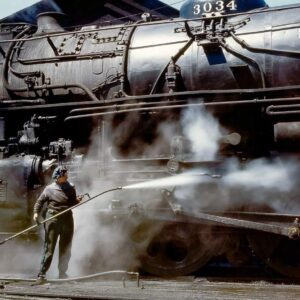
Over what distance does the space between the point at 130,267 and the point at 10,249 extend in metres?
1.83

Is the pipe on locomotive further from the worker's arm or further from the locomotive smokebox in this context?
the worker's arm

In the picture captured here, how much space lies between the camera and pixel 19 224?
645cm

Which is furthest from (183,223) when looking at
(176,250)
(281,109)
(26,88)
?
(26,88)

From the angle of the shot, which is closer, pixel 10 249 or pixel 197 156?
pixel 197 156

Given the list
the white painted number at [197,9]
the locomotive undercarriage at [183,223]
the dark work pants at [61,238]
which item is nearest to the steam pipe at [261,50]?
the locomotive undercarriage at [183,223]

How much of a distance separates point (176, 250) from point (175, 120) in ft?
5.18

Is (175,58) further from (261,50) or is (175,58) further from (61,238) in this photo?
(61,238)

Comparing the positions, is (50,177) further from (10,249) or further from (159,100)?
(159,100)

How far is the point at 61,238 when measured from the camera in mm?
5742

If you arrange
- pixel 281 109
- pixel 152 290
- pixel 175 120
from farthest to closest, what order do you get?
pixel 175 120
pixel 281 109
pixel 152 290

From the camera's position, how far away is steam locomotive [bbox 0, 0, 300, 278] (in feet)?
17.6

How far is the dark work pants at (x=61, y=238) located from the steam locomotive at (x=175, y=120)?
55cm

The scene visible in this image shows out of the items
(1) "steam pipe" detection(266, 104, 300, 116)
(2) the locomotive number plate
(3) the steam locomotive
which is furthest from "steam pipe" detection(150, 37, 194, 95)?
(1) "steam pipe" detection(266, 104, 300, 116)

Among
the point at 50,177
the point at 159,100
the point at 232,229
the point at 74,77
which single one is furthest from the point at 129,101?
the point at 232,229
